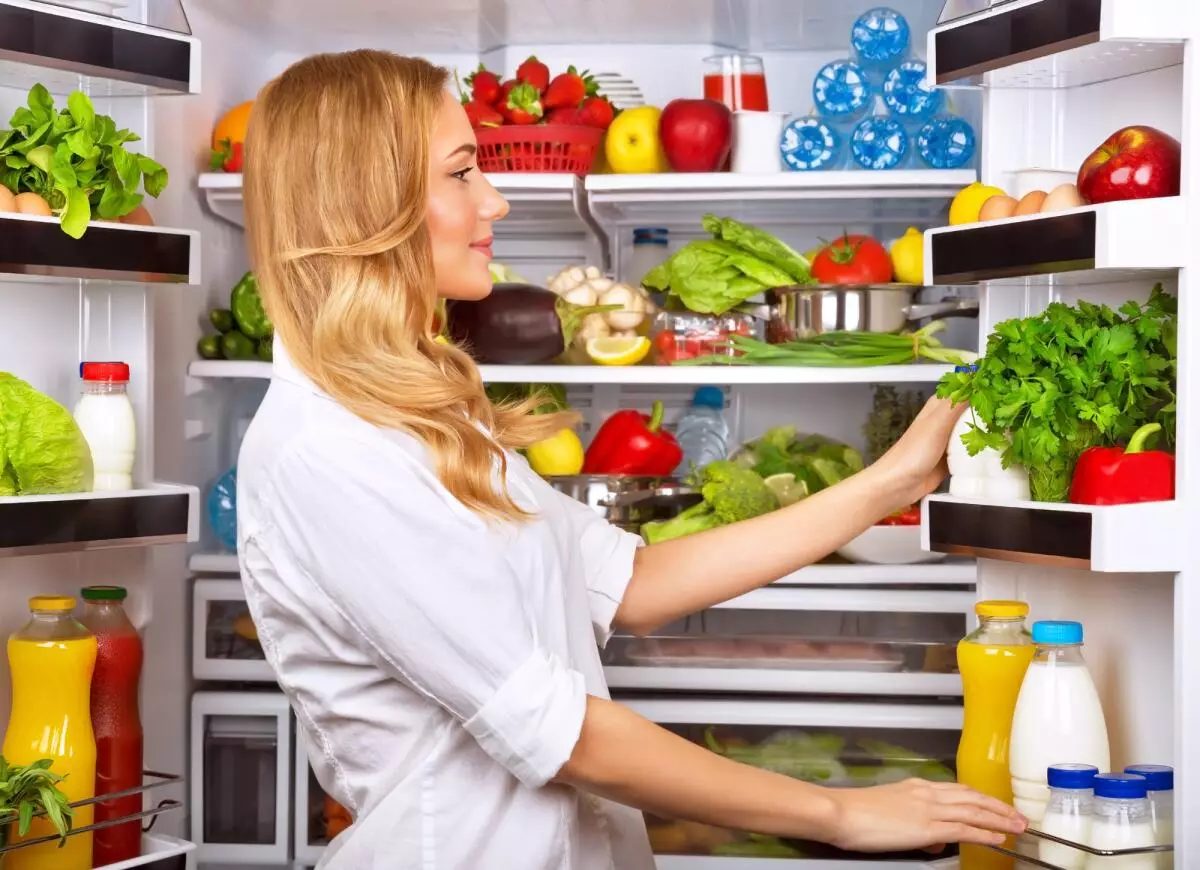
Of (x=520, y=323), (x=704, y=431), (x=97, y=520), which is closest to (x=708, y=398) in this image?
(x=704, y=431)

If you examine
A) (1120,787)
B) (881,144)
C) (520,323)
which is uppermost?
(881,144)

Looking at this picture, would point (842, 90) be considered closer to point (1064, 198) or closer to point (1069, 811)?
point (1064, 198)

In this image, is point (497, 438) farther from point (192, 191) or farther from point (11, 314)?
point (192, 191)

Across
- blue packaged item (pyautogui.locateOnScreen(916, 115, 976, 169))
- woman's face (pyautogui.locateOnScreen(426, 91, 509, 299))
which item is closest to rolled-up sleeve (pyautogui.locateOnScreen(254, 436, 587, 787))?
woman's face (pyautogui.locateOnScreen(426, 91, 509, 299))

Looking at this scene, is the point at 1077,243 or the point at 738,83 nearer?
the point at 1077,243

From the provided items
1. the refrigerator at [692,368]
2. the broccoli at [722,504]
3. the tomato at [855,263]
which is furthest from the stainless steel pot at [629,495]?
the tomato at [855,263]

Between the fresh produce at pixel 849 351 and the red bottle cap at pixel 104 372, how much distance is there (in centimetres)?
96

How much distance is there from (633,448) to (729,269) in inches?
14.7

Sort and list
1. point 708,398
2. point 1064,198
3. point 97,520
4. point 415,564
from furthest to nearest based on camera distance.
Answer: point 708,398, point 97,520, point 1064,198, point 415,564

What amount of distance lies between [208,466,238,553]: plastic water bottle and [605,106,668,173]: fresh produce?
0.95 m

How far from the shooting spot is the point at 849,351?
2.35 meters

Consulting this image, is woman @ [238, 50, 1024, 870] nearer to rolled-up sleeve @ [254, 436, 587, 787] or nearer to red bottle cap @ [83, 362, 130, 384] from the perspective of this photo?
rolled-up sleeve @ [254, 436, 587, 787]

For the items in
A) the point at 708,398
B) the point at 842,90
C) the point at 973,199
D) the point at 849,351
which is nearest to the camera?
the point at 973,199

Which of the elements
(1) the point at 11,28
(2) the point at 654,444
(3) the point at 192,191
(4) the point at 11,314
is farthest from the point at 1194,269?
(3) the point at 192,191
